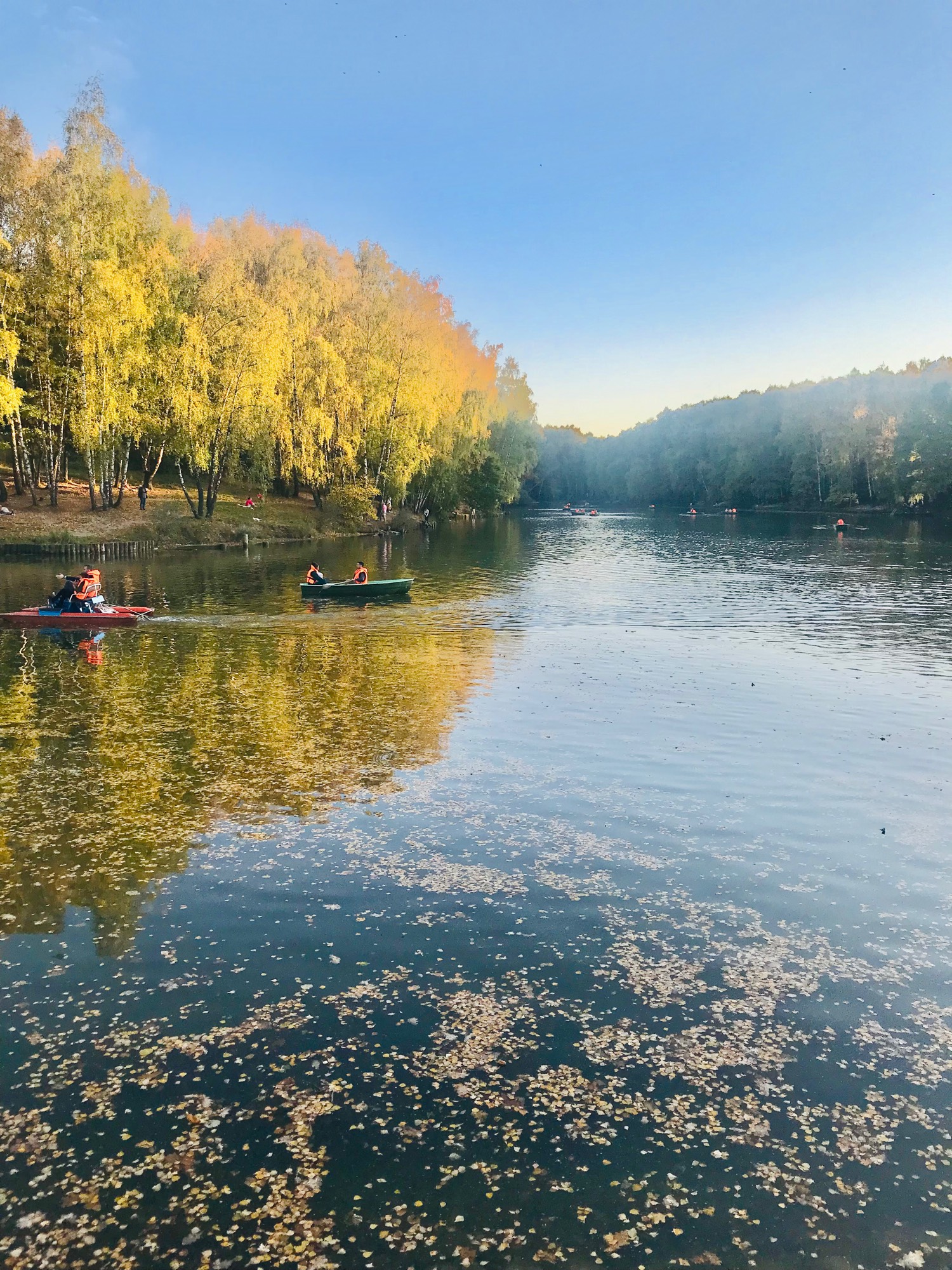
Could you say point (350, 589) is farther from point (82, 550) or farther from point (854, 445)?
point (854, 445)

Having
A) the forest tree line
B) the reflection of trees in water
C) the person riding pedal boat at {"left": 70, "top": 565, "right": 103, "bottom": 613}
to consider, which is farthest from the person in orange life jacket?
the forest tree line

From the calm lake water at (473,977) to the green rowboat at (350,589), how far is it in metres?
15.4

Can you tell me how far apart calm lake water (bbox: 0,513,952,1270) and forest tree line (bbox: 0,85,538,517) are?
36.9 metres

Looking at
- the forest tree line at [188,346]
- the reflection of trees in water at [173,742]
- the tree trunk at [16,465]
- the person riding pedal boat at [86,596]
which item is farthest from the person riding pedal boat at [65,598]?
the tree trunk at [16,465]

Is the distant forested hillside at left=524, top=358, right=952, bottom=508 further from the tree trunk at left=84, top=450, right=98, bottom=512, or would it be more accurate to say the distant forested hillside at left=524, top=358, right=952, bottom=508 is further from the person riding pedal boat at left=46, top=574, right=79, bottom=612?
the person riding pedal boat at left=46, top=574, right=79, bottom=612

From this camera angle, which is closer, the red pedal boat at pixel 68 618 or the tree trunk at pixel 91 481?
the red pedal boat at pixel 68 618

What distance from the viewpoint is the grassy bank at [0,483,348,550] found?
50.6 meters

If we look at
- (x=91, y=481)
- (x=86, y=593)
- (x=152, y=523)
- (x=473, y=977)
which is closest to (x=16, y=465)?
(x=91, y=481)

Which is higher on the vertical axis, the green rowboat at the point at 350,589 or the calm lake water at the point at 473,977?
the green rowboat at the point at 350,589

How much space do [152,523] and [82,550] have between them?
Answer: 6.12 meters

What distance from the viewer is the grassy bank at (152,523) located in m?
50.6

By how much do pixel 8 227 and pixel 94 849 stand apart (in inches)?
2018

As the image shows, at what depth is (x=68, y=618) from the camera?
100 ft

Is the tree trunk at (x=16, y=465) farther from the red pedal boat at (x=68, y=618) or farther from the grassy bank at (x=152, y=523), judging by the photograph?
the red pedal boat at (x=68, y=618)
